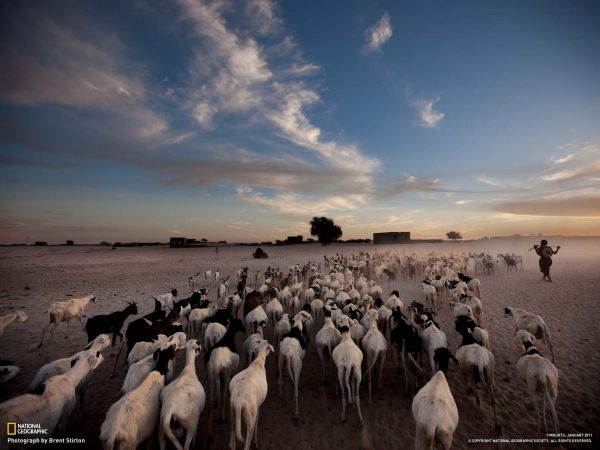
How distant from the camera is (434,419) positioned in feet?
13.7

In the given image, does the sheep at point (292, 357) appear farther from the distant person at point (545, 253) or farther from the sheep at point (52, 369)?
the distant person at point (545, 253)

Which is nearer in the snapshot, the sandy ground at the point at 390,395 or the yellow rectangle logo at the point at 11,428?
the yellow rectangle logo at the point at 11,428

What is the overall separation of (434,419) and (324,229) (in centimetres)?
7986

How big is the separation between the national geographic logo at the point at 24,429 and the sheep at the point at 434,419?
6455 mm

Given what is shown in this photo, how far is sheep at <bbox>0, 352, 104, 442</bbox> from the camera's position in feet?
14.2

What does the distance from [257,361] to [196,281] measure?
73.3ft

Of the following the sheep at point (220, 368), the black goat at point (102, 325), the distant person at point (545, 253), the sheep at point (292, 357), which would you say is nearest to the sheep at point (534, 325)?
the sheep at point (292, 357)

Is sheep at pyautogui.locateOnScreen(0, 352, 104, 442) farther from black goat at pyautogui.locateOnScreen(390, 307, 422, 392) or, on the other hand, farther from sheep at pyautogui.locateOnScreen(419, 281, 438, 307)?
sheep at pyautogui.locateOnScreen(419, 281, 438, 307)

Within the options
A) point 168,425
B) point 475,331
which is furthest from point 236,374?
point 475,331

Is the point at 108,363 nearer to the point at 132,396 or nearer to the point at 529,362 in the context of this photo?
the point at 132,396

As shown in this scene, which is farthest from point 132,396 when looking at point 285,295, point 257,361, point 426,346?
point 285,295

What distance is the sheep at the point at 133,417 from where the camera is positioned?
3.97 meters

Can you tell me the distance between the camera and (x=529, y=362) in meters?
5.82

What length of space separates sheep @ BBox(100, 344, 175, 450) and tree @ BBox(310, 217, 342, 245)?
260 feet
